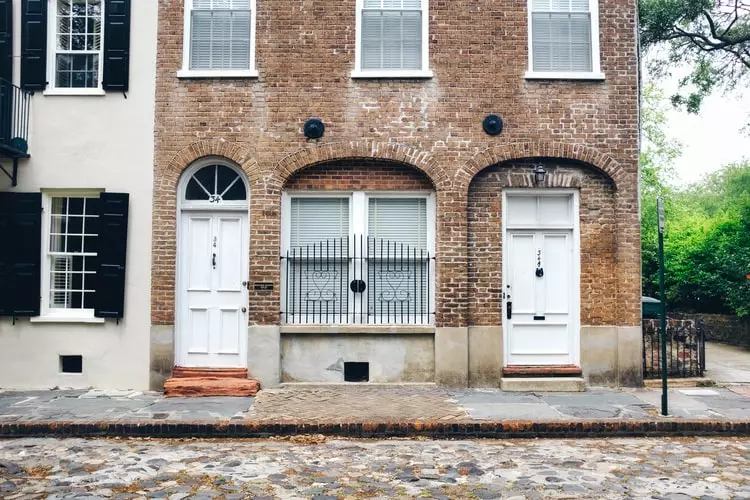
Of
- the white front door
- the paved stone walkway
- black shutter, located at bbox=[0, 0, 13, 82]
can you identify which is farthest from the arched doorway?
the white front door

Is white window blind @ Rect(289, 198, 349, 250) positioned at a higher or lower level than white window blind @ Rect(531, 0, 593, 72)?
lower

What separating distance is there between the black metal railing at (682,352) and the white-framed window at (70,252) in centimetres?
927

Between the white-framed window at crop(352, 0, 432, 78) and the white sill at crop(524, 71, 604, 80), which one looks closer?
the white sill at crop(524, 71, 604, 80)

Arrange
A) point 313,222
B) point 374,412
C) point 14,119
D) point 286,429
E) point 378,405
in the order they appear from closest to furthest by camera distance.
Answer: point 286,429 < point 374,412 < point 378,405 < point 14,119 < point 313,222

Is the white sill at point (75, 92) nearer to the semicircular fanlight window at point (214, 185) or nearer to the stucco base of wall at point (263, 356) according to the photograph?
the semicircular fanlight window at point (214, 185)

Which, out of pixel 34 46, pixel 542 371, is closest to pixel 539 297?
pixel 542 371

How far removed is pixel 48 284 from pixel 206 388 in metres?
3.20

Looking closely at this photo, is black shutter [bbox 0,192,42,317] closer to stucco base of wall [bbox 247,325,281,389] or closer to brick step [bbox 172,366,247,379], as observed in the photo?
brick step [bbox 172,366,247,379]

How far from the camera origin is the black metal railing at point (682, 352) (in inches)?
452

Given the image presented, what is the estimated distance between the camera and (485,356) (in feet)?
35.2

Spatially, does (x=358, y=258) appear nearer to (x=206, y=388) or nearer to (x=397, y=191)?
(x=397, y=191)

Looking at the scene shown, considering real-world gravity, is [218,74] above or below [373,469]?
above

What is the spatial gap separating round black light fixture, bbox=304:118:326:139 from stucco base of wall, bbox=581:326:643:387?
17.1ft

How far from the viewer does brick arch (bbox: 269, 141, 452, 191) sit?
10.7 meters
